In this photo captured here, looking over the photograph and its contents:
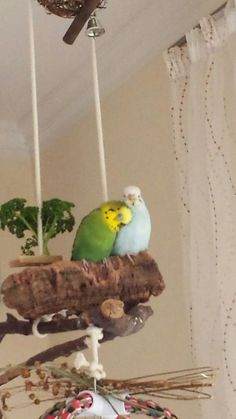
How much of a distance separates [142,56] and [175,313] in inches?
24.8

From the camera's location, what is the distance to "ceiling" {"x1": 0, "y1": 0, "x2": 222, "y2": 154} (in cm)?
145

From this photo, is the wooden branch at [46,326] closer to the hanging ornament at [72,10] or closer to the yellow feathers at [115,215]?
the yellow feathers at [115,215]

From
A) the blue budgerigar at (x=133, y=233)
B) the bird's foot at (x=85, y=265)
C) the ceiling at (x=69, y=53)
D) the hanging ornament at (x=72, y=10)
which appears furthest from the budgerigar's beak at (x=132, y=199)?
the ceiling at (x=69, y=53)

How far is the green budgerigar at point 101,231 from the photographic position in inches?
32.2

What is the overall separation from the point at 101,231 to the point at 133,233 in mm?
41

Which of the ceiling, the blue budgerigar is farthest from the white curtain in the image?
the blue budgerigar

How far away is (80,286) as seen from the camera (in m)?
0.78

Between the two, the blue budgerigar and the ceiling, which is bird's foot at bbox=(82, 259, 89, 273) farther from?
the ceiling

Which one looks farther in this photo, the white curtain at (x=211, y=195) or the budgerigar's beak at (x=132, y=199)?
the white curtain at (x=211, y=195)

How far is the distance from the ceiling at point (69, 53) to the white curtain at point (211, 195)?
0.20 meters

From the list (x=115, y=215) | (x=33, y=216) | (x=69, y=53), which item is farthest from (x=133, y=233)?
(x=69, y=53)

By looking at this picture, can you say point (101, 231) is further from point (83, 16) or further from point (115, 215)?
point (83, 16)

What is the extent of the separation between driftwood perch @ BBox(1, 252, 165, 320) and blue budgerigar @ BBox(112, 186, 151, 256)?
0.6 inches

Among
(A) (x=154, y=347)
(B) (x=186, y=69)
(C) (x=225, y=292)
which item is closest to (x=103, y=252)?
(C) (x=225, y=292)
